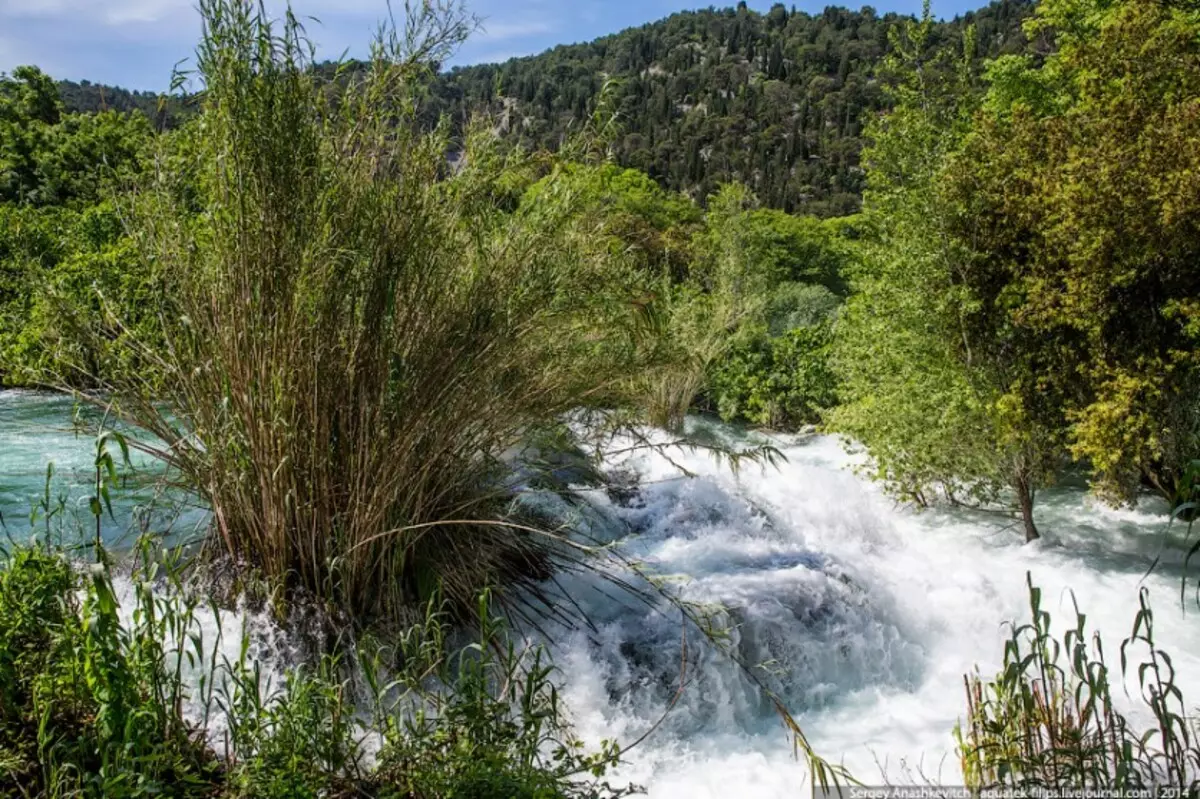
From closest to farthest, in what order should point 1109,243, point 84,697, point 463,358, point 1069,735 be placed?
1. point 84,697
2. point 1069,735
3. point 463,358
4. point 1109,243

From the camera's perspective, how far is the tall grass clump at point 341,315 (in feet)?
9.86

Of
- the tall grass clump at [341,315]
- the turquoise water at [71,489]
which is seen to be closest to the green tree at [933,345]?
the tall grass clump at [341,315]

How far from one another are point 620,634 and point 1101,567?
4.45 meters

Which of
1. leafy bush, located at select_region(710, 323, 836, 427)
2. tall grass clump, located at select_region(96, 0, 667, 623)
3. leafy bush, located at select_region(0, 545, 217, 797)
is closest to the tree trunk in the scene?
tall grass clump, located at select_region(96, 0, 667, 623)

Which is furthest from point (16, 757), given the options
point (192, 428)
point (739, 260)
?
point (739, 260)

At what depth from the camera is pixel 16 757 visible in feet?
7.04

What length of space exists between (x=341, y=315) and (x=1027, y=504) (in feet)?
20.9

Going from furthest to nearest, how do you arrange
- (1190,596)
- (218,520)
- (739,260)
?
(739,260)
(1190,596)
(218,520)

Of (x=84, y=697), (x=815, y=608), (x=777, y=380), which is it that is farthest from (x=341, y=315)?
(x=777, y=380)

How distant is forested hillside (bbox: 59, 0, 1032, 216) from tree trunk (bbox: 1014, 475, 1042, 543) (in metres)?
37.8

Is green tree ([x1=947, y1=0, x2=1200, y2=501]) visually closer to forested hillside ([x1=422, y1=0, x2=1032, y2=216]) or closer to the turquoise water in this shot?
the turquoise water

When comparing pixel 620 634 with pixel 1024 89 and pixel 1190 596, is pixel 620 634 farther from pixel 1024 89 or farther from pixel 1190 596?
pixel 1024 89

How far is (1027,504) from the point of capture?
7008mm

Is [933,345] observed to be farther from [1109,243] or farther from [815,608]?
[815,608]
